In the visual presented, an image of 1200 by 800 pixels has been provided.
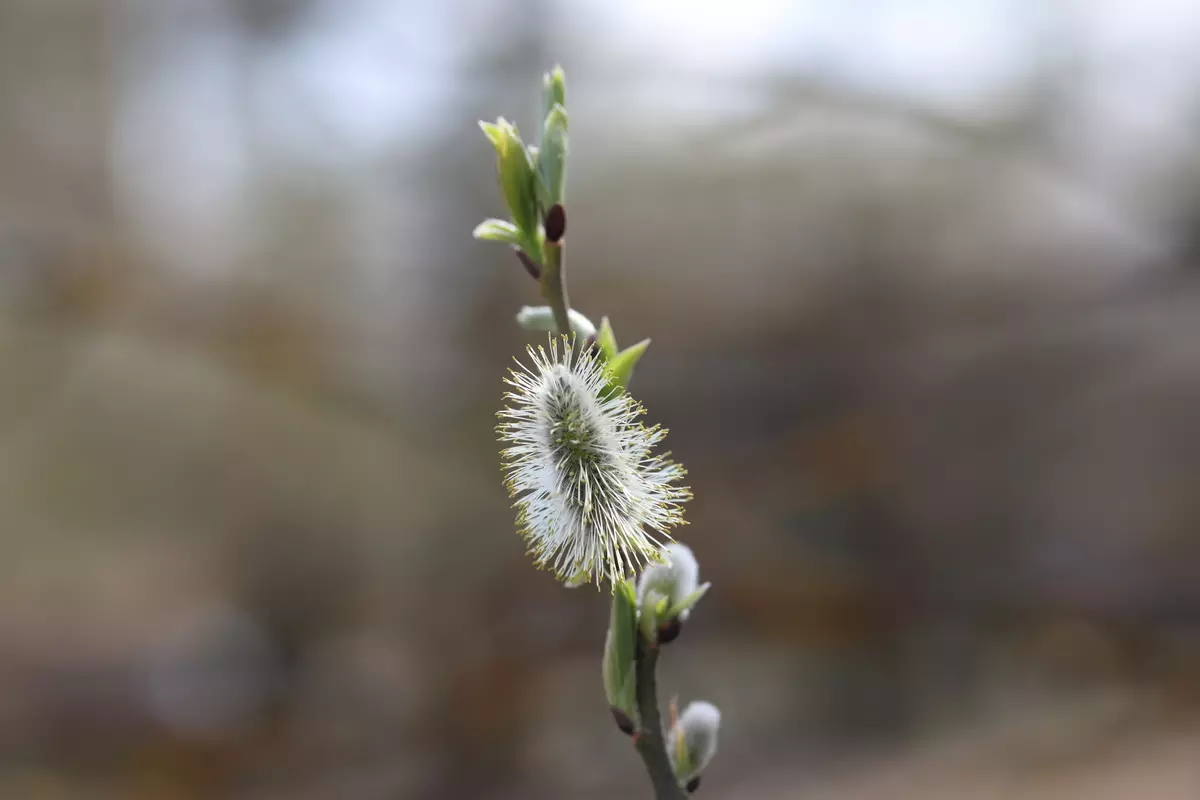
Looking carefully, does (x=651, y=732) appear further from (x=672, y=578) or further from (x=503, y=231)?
(x=503, y=231)

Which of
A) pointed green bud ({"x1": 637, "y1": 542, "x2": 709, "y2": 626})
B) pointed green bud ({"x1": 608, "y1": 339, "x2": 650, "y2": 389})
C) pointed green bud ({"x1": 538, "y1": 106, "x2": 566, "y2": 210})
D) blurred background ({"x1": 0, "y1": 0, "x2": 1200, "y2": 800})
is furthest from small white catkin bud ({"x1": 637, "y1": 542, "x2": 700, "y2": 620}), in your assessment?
blurred background ({"x1": 0, "y1": 0, "x2": 1200, "y2": 800})

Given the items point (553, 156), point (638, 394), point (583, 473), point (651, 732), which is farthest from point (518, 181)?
point (638, 394)

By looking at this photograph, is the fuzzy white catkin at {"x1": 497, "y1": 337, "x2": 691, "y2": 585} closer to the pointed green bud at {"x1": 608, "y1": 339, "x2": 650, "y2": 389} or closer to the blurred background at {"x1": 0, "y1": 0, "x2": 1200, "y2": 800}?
the pointed green bud at {"x1": 608, "y1": 339, "x2": 650, "y2": 389}

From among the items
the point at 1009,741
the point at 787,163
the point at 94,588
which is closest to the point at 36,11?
the point at 94,588

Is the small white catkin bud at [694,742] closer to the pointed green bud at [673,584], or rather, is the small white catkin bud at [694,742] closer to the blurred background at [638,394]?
the pointed green bud at [673,584]

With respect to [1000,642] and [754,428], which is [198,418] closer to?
[754,428]

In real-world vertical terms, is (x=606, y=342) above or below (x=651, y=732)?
above

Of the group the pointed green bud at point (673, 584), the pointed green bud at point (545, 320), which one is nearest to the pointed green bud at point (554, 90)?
the pointed green bud at point (545, 320)
